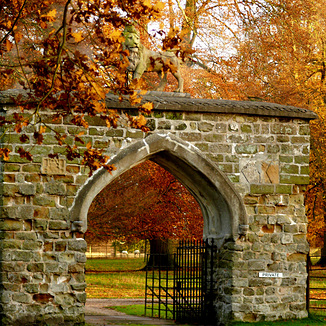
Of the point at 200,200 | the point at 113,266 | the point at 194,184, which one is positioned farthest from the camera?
the point at 113,266

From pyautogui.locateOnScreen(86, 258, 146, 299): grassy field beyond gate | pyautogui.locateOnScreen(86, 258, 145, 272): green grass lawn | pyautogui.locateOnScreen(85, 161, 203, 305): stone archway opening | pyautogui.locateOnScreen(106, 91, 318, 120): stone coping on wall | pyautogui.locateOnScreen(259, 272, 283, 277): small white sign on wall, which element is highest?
pyautogui.locateOnScreen(106, 91, 318, 120): stone coping on wall

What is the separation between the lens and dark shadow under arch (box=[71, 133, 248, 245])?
10.0 metres

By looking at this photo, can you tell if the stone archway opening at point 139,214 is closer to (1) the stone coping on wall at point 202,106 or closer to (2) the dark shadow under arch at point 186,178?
(2) the dark shadow under arch at point 186,178

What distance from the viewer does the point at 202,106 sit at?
10453mm

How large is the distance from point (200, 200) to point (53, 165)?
9.00ft

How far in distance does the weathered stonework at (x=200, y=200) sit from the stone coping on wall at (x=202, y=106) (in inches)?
0.7

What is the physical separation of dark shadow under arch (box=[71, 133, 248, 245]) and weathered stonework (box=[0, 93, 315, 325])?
0.05 feet

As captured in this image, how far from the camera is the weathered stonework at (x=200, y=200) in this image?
32.1 ft

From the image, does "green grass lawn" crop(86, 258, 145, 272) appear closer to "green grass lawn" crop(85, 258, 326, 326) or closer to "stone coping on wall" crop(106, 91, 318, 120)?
"green grass lawn" crop(85, 258, 326, 326)

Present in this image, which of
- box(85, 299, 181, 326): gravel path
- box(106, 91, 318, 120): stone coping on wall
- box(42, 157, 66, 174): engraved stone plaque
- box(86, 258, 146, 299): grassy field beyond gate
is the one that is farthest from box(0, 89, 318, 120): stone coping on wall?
box(86, 258, 146, 299): grassy field beyond gate

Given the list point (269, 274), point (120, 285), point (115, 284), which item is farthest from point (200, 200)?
point (115, 284)

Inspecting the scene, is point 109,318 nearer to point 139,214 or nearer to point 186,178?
point 186,178

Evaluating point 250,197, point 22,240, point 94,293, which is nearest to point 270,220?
point 250,197

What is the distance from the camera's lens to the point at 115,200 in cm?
2083
